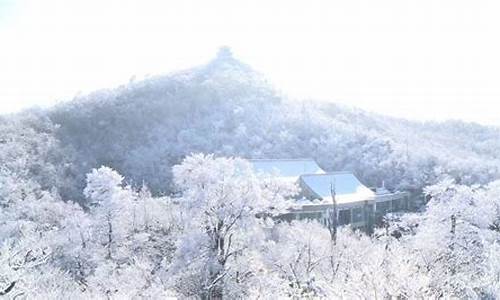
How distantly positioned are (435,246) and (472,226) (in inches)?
100

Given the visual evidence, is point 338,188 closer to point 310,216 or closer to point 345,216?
point 345,216

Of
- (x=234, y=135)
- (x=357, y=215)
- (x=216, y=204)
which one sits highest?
(x=216, y=204)

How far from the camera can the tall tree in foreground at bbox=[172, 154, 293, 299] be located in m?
20.7

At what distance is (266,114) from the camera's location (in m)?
69.4

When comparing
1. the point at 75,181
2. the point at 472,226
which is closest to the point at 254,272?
the point at 472,226

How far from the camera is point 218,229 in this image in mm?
21500

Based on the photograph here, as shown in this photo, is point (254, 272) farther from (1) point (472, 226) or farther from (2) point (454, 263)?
(1) point (472, 226)

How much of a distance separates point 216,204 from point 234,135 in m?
41.8

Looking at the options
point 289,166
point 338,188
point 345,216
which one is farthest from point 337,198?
point 289,166

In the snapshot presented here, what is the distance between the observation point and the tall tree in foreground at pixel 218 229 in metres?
20.7

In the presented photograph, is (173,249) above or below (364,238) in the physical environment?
above

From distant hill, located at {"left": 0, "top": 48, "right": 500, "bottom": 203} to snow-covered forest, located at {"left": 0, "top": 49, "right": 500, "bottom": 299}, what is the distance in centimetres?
24

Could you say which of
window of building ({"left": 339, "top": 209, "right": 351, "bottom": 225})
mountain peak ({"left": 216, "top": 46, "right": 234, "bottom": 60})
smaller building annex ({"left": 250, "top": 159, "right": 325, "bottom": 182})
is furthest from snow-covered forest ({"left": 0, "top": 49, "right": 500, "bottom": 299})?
mountain peak ({"left": 216, "top": 46, "right": 234, "bottom": 60})

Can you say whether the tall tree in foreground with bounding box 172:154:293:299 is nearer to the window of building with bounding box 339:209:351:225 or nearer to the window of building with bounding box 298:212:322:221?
the window of building with bounding box 298:212:322:221
